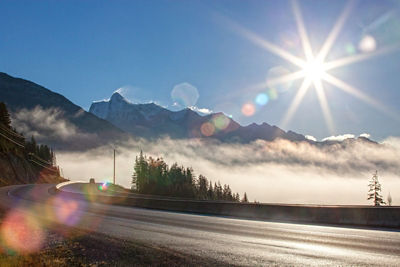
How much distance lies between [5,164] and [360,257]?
85536 millimetres

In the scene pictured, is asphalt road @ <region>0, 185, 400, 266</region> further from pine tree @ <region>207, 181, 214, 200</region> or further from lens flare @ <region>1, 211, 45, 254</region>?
pine tree @ <region>207, 181, 214, 200</region>

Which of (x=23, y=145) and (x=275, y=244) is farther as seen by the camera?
(x=23, y=145)

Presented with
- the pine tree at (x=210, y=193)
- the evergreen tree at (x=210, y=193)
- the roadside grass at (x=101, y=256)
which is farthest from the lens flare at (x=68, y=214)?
the evergreen tree at (x=210, y=193)

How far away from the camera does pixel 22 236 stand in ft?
41.7

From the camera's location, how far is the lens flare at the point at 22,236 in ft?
34.6

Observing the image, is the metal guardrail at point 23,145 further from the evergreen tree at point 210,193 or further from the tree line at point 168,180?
the evergreen tree at point 210,193

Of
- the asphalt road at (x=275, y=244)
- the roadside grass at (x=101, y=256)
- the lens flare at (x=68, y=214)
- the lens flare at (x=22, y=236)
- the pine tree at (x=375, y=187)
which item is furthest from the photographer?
the pine tree at (x=375, y=187)

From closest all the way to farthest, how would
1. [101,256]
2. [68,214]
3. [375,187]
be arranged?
[101,256] < [68,214] < [375,187]

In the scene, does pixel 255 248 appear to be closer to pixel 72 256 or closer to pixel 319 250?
pixel 319 250

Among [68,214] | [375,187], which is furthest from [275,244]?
[375,187]

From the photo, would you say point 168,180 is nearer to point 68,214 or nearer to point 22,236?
point 68,214

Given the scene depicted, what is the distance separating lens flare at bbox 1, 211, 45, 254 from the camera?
10547mm

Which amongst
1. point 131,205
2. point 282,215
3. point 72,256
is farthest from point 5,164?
point 72,256

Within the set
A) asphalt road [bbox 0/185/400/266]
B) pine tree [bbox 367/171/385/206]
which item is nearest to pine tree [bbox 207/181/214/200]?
pine tree [bbox 367/171/385/206]
